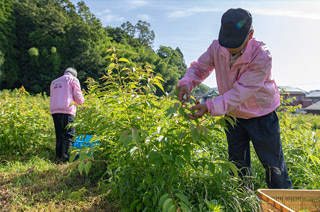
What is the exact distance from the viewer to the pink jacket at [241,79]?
4.97 ft

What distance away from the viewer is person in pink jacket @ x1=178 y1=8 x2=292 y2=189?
1.51 m

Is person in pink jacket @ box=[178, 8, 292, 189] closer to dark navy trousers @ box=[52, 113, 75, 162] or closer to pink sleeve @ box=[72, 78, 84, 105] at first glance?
pink sleeve @ box=[72, 78, 84, 105]

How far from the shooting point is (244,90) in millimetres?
1525

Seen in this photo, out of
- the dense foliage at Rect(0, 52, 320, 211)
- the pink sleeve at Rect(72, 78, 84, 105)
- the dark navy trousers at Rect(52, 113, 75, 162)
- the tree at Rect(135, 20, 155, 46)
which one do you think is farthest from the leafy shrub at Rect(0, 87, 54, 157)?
the tree at Rect(135, 20, 155, 46)

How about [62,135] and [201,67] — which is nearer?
[201,67]

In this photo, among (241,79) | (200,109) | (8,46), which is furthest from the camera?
(8,46)

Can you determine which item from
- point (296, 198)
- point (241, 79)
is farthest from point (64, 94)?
point (296, 198)

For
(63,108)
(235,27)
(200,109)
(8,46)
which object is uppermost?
(8,46)

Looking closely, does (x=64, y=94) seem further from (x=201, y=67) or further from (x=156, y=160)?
(x=156, y=160)

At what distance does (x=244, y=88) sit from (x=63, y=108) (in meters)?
3.16

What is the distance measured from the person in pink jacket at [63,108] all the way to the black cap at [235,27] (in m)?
3.00

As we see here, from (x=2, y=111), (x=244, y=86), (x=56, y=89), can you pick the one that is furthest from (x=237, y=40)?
(x=2, y=111)

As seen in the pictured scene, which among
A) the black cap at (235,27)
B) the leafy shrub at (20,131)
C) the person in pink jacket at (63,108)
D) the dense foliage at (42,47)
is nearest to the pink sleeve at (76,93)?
the person in pink jacket at (63,108)

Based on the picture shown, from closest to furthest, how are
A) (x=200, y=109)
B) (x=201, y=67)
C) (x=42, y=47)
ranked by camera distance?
(x=200, y=109) → (x=201, y=67) → (x=42, y=47)
